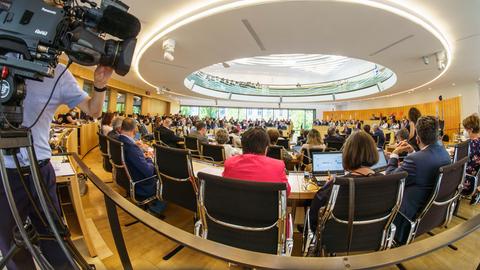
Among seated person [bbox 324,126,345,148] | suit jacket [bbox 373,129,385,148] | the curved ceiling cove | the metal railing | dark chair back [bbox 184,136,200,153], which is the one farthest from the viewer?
suit jacket [bbox 373,129,385,148]

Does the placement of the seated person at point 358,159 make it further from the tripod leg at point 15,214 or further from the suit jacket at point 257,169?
the tripod leg at point 15,214

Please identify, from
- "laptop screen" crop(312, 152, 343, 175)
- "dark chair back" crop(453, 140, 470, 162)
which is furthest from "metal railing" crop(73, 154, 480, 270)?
"dark chair back" crop(453, 140, 470, 162)

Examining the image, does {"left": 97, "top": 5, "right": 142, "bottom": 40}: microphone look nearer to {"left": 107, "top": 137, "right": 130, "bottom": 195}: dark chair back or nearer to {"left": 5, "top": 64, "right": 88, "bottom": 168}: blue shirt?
{"left": 5, "top": 64, "right": 88, "bottom": 168}: blue shirt

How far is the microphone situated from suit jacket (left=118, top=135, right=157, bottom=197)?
5.78 ft

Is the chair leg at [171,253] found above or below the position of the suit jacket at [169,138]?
below

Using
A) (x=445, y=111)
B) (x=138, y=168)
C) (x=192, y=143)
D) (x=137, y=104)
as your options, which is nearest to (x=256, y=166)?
(x=138, y=168)

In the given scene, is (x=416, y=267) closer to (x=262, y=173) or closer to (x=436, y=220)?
(x=436, y=220)

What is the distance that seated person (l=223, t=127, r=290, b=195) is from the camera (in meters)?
1.56

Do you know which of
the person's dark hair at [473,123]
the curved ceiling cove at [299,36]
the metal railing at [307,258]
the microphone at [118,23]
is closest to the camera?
the metal railing at [307,258]

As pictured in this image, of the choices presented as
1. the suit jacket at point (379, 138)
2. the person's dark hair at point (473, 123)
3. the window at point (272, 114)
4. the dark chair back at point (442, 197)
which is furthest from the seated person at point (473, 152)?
the window at point (272, 114)

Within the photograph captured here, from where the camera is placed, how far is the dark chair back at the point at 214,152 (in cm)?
355

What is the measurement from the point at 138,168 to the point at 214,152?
137 centimetres

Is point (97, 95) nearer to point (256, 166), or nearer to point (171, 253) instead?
point (256, 166)

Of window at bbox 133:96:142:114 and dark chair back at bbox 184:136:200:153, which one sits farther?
window at bbox 133:96:142:114
